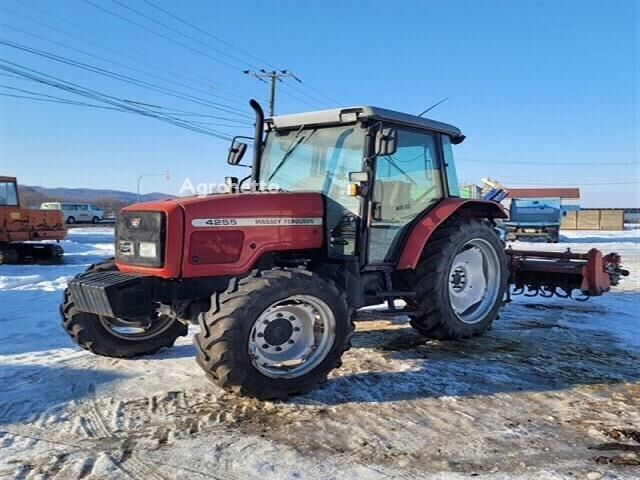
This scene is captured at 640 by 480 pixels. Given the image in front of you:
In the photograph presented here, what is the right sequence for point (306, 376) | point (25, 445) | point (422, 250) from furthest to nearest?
point (422, 250) → point (306, 376) → point (25, 445)

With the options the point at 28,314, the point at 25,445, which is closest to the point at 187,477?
the point at 25,445

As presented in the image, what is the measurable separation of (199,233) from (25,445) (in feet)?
5.54

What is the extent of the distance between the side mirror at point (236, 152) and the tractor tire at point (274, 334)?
1888 mm

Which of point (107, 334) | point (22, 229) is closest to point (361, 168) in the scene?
point (107, 334)

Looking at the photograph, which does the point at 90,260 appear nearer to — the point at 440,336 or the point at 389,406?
the point at 440,336

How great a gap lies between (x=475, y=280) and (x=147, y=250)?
360 centimetres

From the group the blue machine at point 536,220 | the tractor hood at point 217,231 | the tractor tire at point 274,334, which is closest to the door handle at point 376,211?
the tractor hood at point 217,231

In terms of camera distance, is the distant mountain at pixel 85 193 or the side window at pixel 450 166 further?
the distant mountain at pixel 85 193

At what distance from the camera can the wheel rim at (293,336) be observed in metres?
3.94

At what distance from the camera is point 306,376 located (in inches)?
155

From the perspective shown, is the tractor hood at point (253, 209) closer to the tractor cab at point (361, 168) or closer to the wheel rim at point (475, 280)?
the tractor cab at point (361, 168)

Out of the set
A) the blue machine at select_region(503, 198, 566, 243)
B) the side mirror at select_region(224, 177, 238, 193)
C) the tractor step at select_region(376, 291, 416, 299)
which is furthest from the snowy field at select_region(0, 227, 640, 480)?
the blue machine at select_region(503, 198, 566, 243)

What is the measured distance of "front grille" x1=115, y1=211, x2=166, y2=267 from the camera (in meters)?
3.98

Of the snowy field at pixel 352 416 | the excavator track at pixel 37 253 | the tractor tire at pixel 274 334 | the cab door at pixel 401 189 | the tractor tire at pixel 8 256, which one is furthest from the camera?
the excavator track at pixel 37 253
